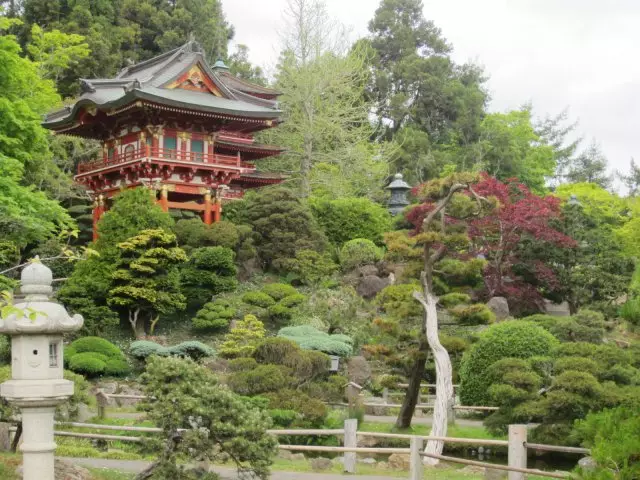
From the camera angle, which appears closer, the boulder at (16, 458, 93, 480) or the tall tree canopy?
the boulder at (16, 458, 93, 480)

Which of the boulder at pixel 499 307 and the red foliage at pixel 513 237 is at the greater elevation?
the red foliage at pixel 513 237

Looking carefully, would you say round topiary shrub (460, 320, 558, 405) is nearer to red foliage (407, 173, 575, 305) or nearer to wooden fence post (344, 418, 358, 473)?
wooden fence post (344, 418, 358, 473)

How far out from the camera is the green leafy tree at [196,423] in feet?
27.2

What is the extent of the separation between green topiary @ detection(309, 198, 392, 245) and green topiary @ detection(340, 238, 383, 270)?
2.00 meters

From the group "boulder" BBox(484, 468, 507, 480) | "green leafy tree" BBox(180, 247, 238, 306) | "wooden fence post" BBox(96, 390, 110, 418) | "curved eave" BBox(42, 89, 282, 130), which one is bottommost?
"boulder" BBox(484, 468, 507, 480)

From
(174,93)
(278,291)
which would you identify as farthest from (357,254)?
(174,93)

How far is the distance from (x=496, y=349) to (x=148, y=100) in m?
12.6

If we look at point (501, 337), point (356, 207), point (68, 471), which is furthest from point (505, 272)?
point (68, 471)

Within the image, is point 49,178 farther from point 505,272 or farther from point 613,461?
point 613,461

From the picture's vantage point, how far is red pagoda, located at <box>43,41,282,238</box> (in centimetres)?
2520

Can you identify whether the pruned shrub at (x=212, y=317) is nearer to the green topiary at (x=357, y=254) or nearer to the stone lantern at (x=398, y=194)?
the green topiary at (x=357, y=254)

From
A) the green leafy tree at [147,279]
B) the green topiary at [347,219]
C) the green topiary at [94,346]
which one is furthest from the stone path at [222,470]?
the green topiary at [347,219]

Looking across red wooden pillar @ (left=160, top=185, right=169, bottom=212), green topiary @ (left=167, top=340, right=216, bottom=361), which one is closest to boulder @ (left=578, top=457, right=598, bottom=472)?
green topiary @ (left=167, top=340, right=216, bottom=361)

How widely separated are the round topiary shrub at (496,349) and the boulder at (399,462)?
4.07 m
